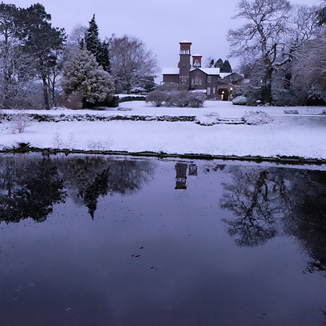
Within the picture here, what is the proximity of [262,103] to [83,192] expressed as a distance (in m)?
27.6

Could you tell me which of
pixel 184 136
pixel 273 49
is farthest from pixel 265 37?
pixel 184 136

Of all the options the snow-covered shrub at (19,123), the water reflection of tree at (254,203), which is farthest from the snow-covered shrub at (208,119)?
the snow-covered shrub at (19,123)

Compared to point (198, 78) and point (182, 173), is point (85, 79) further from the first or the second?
point (198, 78)

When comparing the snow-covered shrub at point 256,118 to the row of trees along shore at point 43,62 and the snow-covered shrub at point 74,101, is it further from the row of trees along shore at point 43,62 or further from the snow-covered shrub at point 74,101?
the snow-covered shrub at point 74,101

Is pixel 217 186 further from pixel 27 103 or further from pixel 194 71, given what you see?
pixel 194 71

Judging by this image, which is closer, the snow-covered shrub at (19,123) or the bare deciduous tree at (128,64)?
the snow-covered shrub at (19,123)

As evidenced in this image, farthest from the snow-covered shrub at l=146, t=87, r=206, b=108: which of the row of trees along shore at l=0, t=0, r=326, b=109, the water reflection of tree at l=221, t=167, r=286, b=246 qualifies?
the water reflection of tree at l=221, t=167, r=286, b=246

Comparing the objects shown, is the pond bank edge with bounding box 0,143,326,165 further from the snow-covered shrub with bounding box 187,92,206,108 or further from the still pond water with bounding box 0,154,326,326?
the snow-covered shrub with bounding box 187,92,206,108

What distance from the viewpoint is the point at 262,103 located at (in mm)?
34219

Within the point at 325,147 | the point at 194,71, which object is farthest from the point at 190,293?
the point at 194,71

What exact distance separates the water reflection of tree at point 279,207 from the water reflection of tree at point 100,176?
A: 4.63 metres

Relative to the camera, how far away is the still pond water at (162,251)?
5.70 meters

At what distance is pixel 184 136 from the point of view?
22.8m

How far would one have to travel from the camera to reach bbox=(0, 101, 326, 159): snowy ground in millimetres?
20375
